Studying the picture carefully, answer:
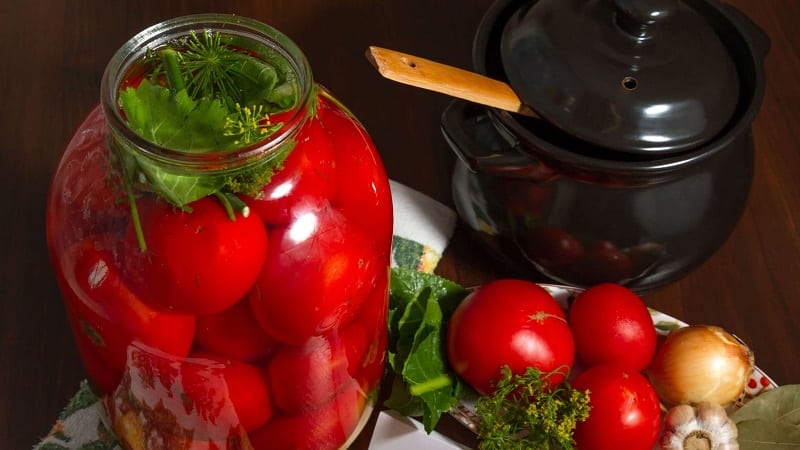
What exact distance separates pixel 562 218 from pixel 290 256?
28 centimetres

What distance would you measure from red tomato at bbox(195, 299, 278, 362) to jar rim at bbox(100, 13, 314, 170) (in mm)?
99

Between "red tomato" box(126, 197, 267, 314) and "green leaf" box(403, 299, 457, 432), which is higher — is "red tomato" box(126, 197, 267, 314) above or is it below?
above

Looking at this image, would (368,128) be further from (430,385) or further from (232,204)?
(232,204)

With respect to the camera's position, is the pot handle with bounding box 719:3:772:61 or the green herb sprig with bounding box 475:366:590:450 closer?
the green herb sprig with bounding box 475:366:590:450

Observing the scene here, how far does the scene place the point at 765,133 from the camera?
89cm

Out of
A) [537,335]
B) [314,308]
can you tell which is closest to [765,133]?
[537,335]

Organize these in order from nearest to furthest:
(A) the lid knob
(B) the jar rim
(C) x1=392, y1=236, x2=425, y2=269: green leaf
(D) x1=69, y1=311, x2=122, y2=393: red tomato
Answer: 1. (B) the jar rim
2. (D) x1=69, y1=311, x2=122, y2=393: red tomato
3. (A) the lid knob
4. (C) x1=392, y1=236, x2=425, y2=269: green leaf

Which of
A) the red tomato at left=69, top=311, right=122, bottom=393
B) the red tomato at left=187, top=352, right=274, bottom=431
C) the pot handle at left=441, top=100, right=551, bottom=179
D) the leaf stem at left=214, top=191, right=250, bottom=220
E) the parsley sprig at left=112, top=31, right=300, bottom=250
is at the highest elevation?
the parsley sprig at left=112, top=31, right=300, bottom=250

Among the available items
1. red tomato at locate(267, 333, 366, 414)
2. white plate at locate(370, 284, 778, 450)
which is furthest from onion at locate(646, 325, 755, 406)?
red tomato at locate(267, 333, 366, 414)

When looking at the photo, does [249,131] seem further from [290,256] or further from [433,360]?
[433,360]

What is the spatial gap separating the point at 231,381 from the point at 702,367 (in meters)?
0.37

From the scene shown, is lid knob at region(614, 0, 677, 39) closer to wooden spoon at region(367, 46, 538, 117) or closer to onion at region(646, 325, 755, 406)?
wooden spoon at region(367, 46, 538, 117)

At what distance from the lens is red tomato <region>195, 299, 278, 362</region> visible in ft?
1.64

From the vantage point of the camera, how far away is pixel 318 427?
604 mm
